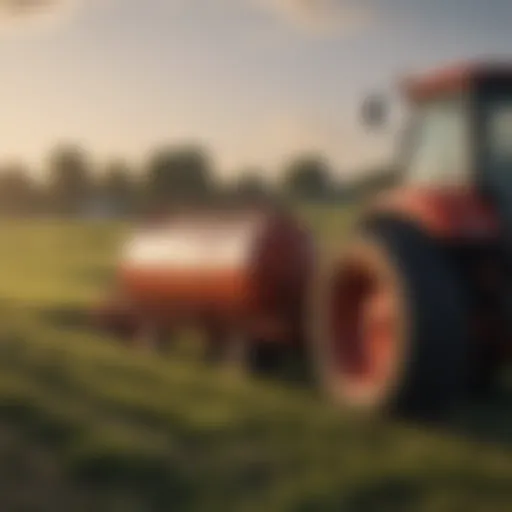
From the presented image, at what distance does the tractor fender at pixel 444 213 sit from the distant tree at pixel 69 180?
458 millimetres

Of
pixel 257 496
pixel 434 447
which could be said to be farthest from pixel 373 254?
pixel 257 496

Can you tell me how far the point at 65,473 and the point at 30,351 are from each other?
15.1 inches

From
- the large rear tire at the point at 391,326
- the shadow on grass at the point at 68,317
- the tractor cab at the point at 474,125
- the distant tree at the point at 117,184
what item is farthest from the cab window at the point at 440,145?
the shadow on grass at the point at 68,317

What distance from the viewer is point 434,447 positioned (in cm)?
184

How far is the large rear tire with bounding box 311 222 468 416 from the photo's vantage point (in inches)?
76.6

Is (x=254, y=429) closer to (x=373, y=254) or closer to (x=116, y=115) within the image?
(x=373, y=254)

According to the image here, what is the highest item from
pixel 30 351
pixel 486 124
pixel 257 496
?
pixel 486 124

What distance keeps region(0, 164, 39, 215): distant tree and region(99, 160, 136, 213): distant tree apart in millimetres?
110

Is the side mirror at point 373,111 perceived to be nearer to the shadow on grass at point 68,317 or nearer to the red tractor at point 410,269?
the red tractor at point 410,269

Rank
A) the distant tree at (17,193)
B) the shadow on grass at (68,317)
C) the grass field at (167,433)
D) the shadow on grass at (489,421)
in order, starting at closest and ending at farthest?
1. the grass field at (167,433)
2. the shadow on grass at (489,421)
3. the distant tree at (17,193)
4. the shadow on grass at (68,317)

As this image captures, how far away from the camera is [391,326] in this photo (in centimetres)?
205

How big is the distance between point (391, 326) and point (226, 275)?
0.42 metres

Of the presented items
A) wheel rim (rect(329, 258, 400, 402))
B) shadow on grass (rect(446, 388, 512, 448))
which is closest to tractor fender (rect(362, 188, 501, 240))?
wheel rim (rect(329, 258, 400, 402))

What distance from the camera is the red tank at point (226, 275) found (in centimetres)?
226
